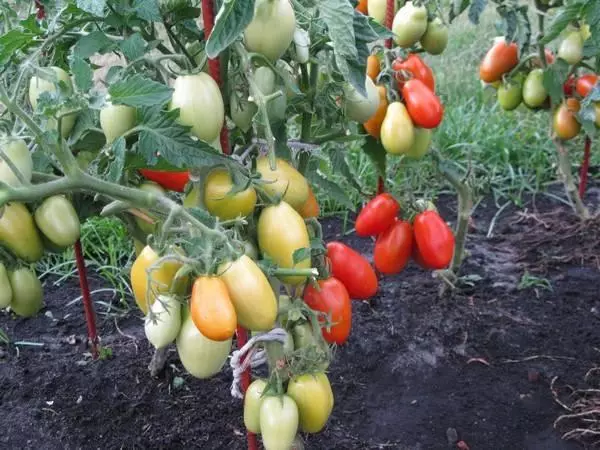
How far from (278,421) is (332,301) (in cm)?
25

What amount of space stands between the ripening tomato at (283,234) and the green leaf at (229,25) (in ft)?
0.87

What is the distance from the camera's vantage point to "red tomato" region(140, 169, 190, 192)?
1084 mm

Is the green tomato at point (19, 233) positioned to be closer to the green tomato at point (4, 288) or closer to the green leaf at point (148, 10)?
the green tomato at point (4, 288)

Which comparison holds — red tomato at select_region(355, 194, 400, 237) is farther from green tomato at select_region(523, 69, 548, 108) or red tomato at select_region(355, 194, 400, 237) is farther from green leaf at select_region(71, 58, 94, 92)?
green leaf at select_region(71, 58, 94, 92)

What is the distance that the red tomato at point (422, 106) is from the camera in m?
1.57

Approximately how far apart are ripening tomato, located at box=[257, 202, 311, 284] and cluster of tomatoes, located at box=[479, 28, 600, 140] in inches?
55.4

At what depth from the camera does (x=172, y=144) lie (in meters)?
0.89

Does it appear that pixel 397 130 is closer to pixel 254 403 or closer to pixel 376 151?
pixel 376 151

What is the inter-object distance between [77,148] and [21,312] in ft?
0.92

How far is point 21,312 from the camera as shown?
1.12 metres

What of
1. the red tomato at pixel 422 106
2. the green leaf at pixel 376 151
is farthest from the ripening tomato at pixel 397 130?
the green leaf at pixel 376 151

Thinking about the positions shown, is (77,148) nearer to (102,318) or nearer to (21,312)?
(21,312)

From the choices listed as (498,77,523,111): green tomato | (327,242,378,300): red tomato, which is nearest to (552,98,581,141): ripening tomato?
(498,77,523,111): green tomato

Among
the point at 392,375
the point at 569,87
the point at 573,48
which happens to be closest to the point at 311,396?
the point at 392,375
